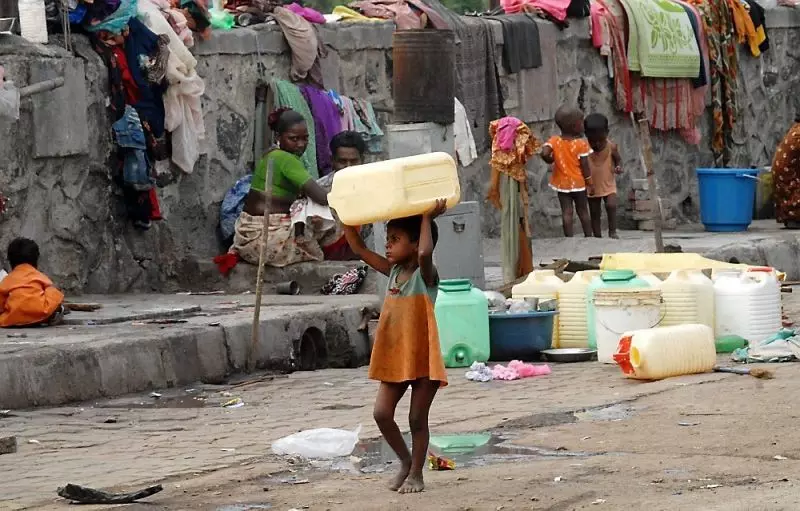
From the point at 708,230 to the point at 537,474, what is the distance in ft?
41.5

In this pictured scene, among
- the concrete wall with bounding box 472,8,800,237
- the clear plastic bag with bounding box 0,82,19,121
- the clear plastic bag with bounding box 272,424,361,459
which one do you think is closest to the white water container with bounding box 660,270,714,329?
the clear plastic bag with bounding box 272,424,361,459

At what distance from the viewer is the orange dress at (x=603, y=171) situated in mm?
16297

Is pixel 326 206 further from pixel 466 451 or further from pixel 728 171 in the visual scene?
pixel 728 171

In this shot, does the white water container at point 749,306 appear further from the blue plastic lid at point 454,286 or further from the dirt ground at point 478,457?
the blue plastic lid at point 454,286

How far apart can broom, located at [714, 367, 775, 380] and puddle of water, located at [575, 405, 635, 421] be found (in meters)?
A: 1.03

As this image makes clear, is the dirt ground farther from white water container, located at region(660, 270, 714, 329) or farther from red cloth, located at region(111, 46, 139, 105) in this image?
red cloth, located at region(111, 46, 139, 105)

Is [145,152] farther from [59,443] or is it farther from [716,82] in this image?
[716,82]

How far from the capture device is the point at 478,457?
7074 millimetres

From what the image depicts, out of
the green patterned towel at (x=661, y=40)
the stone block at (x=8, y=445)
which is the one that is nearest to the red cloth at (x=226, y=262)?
the stone block at (x=8, y=445)

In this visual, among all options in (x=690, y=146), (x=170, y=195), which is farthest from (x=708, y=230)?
(x=170, y=195)

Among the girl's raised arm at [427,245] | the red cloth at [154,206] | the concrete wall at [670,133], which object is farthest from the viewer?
the concrete wall at [670,133]

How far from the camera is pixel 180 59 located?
12805 millimetres

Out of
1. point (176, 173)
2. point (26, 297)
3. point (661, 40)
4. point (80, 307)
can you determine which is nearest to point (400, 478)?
point (26, 297)

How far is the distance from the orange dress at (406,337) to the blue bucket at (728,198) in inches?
487
